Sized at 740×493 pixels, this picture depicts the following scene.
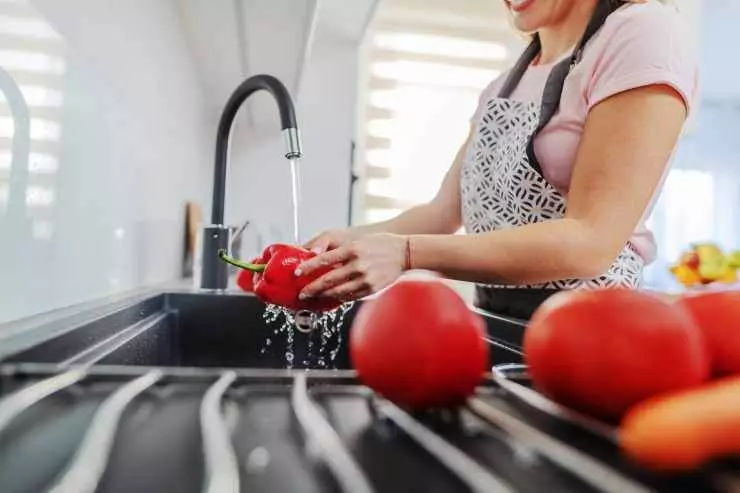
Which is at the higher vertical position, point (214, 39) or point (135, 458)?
point (214, 39)

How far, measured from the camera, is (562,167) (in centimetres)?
94

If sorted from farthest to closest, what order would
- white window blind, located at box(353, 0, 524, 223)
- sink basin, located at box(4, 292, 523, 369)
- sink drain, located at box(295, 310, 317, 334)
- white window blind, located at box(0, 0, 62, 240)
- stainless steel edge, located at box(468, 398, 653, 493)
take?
white window blind, located at box(353, 0, 524, 223)
sink basin, located at box(4, 292, 523, 369)
sink drain, located at box(295, 310, 317, 334)
white window blind, located at box(0, 0, 62, 240)
stainless steel edge, located at box(468, 398, 653, 493)

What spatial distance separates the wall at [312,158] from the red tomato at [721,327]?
6.94 feet

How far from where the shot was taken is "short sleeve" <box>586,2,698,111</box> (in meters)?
0.80

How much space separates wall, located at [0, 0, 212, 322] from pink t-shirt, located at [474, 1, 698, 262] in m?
0.57

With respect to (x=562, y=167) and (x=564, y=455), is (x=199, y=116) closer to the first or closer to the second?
(x=562, y=167)

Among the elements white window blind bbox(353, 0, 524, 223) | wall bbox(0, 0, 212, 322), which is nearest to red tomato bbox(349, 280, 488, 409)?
wall bbox(0, 0, 212, 322)

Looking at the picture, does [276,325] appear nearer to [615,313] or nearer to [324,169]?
[615,313]

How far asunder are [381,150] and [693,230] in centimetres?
276

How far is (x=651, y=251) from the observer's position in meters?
1.00

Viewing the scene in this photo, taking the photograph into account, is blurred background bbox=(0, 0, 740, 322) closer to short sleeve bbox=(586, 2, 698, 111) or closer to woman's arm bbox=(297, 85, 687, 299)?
woman's arm bbox=(297, 85, 687, 299)

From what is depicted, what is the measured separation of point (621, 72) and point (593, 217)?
178mm

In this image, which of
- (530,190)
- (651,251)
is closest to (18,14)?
(530,190)

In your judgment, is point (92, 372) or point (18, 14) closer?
point (92, 372)
